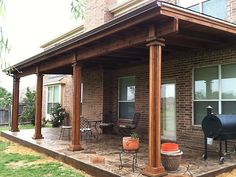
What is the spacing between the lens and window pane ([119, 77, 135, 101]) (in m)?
12.1

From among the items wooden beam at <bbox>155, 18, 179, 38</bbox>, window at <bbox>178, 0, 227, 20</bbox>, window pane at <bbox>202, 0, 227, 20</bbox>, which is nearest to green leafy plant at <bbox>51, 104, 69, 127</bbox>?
window at <bbox>178, 0, 227, 20</bbox>

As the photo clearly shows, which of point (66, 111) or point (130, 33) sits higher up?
point (130, 33)

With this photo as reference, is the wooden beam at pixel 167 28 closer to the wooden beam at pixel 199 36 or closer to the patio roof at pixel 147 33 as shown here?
the patio roof at pixel 147 33

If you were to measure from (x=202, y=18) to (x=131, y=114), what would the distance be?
6762mm

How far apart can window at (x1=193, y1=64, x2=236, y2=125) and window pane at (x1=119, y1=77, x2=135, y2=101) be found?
3271 millimetres

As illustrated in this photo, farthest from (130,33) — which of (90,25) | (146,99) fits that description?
(90,25)

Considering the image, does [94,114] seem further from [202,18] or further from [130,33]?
[202,18]

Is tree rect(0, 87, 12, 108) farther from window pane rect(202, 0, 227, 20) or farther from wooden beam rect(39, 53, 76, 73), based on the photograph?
window pane rect(202, 0, 227, 20)

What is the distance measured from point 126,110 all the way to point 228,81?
16.5 ft

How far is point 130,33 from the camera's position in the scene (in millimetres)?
6730

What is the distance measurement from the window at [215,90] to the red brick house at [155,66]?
0.03 meters

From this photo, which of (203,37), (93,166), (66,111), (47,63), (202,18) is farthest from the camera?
(66,111)

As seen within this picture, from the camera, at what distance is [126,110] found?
12.5 meters

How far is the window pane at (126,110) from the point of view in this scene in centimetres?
1220
